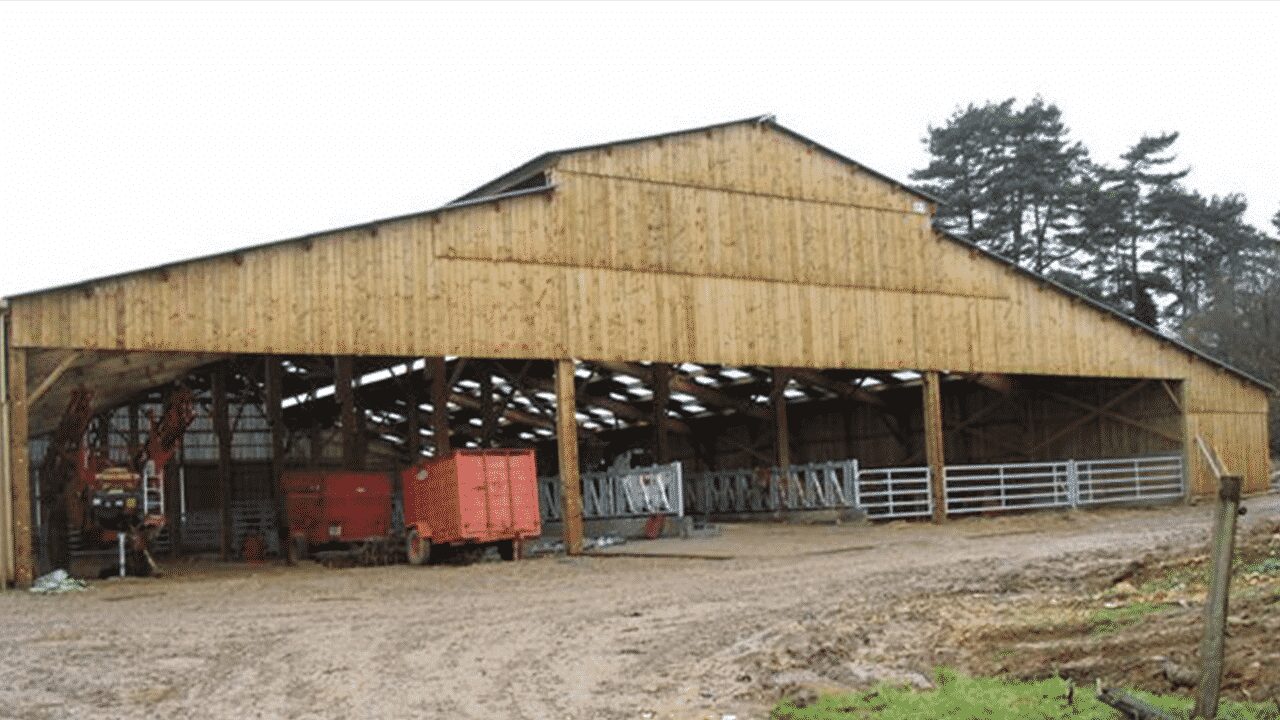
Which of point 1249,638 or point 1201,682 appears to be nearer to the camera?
point 1201,682

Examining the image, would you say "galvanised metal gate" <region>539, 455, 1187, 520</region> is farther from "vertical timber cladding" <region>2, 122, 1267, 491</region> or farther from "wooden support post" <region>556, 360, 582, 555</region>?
"wooden support post" <region>556, 360, 582, 555</region>

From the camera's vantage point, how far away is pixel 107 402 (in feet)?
108

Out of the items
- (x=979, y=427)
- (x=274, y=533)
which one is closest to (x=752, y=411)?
(x=979, y=427)

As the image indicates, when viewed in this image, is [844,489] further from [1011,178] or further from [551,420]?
[1011,178]

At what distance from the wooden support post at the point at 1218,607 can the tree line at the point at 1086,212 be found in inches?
2405

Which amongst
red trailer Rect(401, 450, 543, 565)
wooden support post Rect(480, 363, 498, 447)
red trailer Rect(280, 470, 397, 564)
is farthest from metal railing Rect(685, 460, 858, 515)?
red trailer Rect(280, 470, 397, 564)

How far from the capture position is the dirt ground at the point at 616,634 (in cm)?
975

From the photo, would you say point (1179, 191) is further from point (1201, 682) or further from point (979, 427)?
point (1201, 682)

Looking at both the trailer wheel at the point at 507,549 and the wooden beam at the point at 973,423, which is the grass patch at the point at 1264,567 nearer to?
the trailer wheel at the point at 507,549

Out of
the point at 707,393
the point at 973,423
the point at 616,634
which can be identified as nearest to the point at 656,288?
the point at 707,393

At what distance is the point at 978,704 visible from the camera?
27.4 feet

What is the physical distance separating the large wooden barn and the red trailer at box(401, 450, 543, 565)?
134 centimetres

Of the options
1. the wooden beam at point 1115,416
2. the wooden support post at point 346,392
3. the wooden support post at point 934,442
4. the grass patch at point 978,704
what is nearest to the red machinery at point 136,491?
the wooden support post at point 346,392

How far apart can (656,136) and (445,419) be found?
24.8 feet
